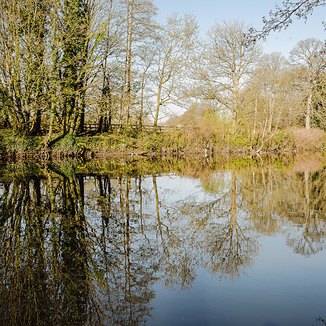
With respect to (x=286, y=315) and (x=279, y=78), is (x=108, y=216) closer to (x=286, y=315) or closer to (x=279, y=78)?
(x=286, y=315)

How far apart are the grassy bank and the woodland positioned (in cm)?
13

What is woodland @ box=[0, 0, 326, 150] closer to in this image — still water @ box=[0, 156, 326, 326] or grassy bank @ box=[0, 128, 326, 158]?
grassy bank @ box=[0, 128, 326, 158]

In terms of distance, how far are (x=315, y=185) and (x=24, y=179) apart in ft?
29.7

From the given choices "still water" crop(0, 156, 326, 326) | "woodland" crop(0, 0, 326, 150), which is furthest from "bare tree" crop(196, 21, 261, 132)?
"still water" crop(0, 156, 326, 326)

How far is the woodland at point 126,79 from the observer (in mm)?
19880

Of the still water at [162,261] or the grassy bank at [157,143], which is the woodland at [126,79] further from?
the still water at [162,261]

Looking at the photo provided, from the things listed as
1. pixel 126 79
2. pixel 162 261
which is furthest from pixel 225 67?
pixel 162 261

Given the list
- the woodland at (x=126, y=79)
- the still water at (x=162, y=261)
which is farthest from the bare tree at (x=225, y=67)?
the still water at (x=162, y=261)

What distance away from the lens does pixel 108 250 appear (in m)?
4.05

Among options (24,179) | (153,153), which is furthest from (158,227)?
(153,153)

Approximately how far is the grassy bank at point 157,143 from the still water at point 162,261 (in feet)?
47.3

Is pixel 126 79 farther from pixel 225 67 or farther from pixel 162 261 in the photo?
→ pixel 162 261

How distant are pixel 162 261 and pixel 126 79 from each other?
2359 cm

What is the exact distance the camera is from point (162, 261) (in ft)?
12.4
